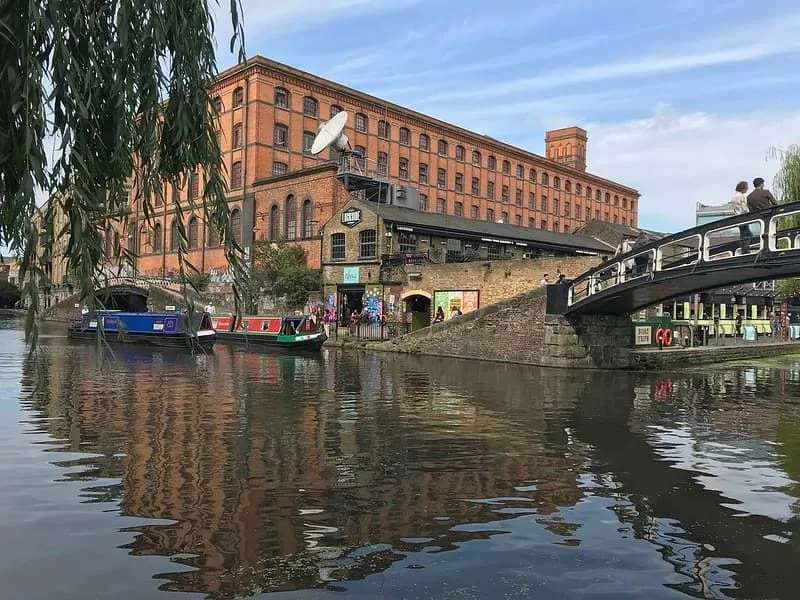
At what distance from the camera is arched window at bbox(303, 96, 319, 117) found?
4325cm

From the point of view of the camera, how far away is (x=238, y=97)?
41469mm

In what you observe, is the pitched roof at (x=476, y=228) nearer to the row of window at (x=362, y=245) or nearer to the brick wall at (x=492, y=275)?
the row of window at (x=362, y=245)

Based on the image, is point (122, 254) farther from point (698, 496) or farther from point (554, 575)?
point (698, 496)

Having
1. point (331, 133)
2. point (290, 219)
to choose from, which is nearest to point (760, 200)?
point (331, 133)

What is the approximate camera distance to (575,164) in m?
76.6

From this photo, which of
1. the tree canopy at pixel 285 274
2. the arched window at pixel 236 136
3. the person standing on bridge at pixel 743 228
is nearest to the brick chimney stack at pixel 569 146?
the arched window at pixel 236 136

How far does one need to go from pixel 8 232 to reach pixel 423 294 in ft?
83.4

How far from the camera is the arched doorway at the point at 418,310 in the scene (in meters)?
29.5

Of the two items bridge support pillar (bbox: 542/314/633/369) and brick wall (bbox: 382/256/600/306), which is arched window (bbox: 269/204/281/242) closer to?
brick wall (bbox: 382/256/600/306)

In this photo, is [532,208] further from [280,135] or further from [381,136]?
[280,135]

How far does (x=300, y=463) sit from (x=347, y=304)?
24769 millimetres

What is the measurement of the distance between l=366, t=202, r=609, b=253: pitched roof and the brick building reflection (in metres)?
16.0

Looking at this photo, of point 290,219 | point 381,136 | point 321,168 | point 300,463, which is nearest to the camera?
point 300,463

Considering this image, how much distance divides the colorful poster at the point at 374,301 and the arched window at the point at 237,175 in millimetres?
15181
